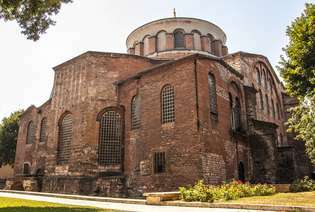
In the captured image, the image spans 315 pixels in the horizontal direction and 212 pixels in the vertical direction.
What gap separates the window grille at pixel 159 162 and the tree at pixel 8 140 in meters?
25.5

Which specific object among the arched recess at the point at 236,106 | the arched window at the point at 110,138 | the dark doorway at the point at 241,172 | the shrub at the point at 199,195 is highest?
the arched recess at the point at 236,106

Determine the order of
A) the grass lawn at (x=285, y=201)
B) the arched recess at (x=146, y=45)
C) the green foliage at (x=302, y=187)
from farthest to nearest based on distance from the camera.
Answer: the arched recess at (x=146, y=45), the green foliage at (x=302, y=187), the grass lawn at (x=285, y=201)

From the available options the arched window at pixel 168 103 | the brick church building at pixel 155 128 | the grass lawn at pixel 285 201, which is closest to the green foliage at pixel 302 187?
the brick church building at pixel 155 128

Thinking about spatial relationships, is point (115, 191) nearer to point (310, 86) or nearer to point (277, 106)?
point (310, 86)

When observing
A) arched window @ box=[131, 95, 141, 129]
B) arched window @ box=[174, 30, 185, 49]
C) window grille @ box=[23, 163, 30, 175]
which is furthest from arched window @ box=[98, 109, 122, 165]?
window grille @ box=[23, 163, 30, 175]

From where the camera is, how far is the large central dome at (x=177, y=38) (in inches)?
1077

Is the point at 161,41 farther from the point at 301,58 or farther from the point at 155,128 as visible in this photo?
the point at 301,58

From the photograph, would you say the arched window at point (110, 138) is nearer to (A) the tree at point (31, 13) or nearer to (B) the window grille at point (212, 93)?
(B) the window grille at point (212, 93)

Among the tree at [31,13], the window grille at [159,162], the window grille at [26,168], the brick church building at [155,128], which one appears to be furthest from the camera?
the window grille at [26,168]

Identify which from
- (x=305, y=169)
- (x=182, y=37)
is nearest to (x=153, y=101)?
(x=182, y=37)

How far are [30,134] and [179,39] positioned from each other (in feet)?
58.2

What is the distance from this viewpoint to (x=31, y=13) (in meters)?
10.8

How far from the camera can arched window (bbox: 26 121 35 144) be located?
28562mm

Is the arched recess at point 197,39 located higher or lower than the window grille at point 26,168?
higher
